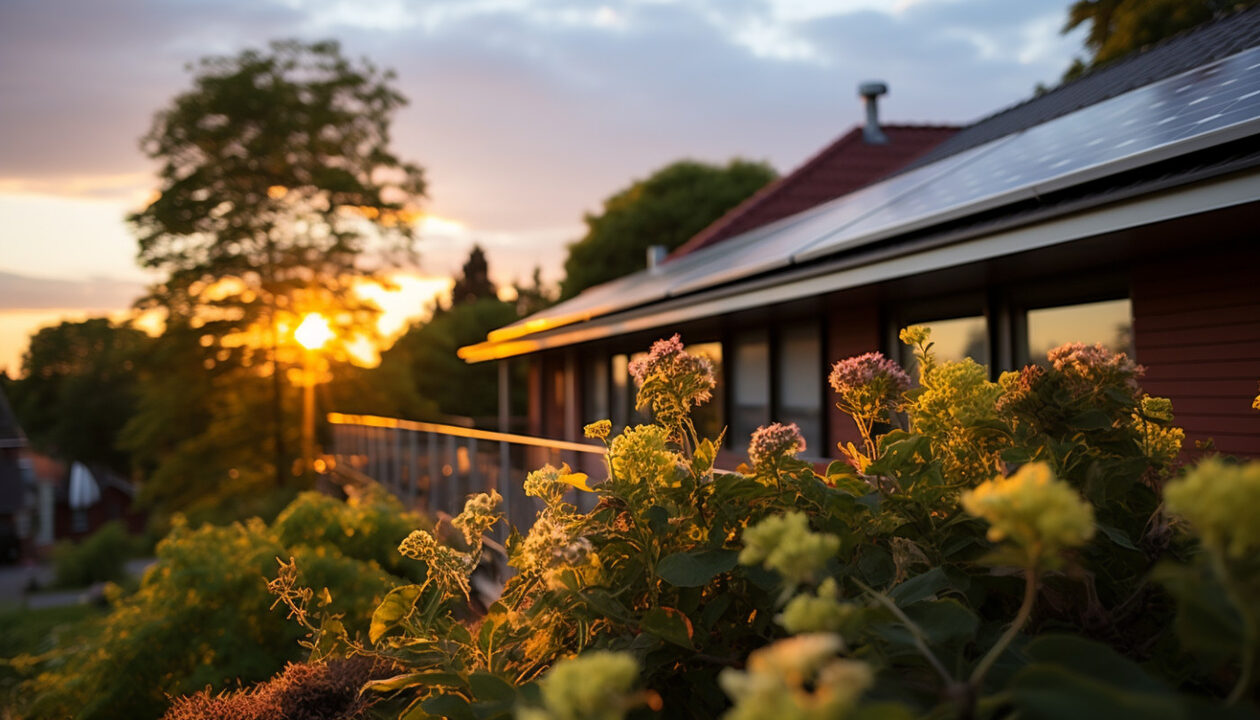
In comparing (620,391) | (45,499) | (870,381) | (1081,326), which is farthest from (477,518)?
(45,499)

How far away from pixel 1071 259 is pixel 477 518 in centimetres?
532

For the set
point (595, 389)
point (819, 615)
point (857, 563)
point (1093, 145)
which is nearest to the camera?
point (819, 615)

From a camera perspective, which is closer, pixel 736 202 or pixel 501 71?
pixel 501 71

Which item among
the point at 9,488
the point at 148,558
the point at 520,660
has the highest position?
the point at 520,660

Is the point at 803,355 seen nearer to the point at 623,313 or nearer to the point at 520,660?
the point at 623,313

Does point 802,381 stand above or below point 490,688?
above

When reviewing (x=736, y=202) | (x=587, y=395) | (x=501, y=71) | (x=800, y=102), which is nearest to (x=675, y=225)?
(x=736, y=202)

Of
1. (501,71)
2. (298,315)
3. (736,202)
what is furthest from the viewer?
(736,202)

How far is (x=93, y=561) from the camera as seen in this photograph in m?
39.2

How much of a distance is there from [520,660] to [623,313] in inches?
397

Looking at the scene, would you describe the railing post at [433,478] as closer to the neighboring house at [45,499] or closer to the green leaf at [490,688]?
the green leaf at [490,688]

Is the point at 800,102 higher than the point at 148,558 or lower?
higher

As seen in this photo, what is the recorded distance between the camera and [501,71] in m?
22.0

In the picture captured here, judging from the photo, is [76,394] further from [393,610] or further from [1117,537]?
[1117,537]
